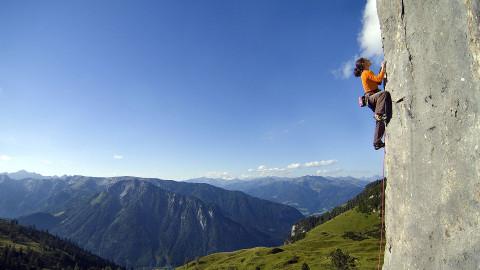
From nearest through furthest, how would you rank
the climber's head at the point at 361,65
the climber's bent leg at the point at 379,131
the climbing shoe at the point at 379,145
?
the climber's bent leg at the point at 379,131 < the climbing shoe at the point at 379,145 < the climber's head at the point at 361,65

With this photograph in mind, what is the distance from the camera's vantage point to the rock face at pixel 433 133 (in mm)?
9164

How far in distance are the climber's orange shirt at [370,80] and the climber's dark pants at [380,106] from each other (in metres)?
0.30

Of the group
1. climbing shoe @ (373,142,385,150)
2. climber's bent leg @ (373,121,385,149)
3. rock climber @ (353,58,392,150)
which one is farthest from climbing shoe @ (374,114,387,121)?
climbing shoe @ (373,142,385,150)

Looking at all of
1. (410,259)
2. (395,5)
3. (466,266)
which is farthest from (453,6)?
(410,259)

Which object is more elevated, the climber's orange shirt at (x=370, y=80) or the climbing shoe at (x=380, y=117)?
the climber's orange shirt at (x=370, y=80)

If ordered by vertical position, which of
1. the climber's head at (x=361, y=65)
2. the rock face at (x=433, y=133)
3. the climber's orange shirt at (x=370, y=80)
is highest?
the climber's head at (x=361, y=65)

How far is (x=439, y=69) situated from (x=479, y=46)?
1.46 meters

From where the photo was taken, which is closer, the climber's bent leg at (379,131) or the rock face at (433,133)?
the rock face at (433,133)

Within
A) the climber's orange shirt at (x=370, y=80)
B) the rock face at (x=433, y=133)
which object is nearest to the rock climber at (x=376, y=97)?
the climber's orange shirt at (x=370, y=80)

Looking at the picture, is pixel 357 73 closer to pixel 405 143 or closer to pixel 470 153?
pixel 405 143

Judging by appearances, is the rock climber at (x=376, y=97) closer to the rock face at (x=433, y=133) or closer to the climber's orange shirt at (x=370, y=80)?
the climber's orange shirt at (x=370, y=80)

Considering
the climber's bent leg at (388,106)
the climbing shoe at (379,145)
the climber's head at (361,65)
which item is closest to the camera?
the climber's bent leg at (388,106)

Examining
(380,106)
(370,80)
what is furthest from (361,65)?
(380,106)

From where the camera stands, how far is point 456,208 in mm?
9562
